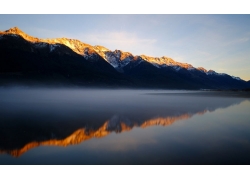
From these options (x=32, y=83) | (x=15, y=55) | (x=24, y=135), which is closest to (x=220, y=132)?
(x=24, y=135)

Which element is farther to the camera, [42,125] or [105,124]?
[105,124]

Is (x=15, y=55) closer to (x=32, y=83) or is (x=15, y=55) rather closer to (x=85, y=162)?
(x=32, y=83)

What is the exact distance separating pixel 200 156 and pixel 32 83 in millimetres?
167386

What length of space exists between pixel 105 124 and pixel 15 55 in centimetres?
20444

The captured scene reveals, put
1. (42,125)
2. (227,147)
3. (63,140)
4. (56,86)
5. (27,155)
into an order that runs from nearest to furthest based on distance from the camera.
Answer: (27,155), (227,147), (63,140), (42,125), (56,86)

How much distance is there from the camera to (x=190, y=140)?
12992 mm

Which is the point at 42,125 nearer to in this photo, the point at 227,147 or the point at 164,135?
the point at 164,135

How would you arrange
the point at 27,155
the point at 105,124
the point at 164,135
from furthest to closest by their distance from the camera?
the point at 105,124 → the point at 164,135 → the point at 27,155

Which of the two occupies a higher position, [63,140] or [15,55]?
[15,55]

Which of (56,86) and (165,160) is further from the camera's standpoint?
(56,86)

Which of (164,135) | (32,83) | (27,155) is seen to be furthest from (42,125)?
(32,83)

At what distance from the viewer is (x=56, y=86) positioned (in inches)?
6836

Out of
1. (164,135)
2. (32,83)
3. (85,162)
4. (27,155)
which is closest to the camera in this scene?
(85,162)

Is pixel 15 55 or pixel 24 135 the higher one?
pixel 15 55
